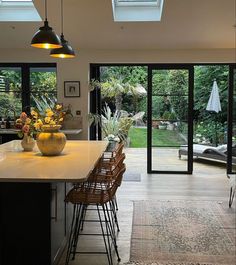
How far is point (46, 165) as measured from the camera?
2.93 m

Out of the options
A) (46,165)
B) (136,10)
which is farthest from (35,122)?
(136,10)

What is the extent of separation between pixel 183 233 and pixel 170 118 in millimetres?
3487

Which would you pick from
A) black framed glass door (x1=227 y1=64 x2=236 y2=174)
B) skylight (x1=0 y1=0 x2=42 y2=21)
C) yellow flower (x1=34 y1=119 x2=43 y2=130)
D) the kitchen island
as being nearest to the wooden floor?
black framed glass door (x1=227 y1=64 x2=236 y2=174)

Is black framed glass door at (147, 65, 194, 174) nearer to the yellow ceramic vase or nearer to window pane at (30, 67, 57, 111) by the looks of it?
window pane at (30, 67, 57, 111)

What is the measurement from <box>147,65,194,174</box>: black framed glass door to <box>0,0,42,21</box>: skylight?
2.43 metres

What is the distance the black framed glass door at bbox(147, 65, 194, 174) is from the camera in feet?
22.2

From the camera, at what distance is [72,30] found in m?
5.83

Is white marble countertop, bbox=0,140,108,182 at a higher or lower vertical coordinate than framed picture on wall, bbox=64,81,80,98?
lower

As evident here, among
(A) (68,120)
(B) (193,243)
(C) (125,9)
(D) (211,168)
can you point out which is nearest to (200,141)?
(D) (211,168)

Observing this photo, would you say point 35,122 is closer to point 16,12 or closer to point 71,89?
point 16,12

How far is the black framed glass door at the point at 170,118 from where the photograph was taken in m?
6.77

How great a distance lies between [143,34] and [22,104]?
110 inches

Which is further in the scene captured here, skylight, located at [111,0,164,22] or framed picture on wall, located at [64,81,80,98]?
framed picture on wall, located at [64,81,80,98]

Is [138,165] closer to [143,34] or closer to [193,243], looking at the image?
[143,34]
